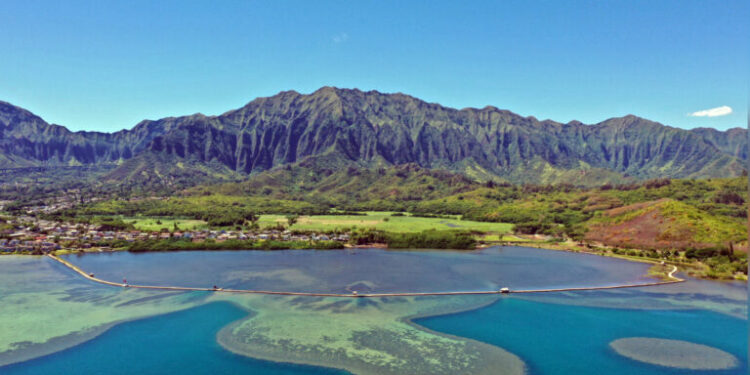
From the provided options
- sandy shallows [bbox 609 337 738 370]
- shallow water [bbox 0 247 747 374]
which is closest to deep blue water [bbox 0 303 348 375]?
shallow water [bbox 0 247 747 374]

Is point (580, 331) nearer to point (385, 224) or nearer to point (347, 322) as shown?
point (347, 322)

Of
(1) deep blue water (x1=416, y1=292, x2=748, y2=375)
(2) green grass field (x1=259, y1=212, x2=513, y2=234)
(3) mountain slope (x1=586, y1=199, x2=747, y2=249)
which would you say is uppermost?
(3) mountain slope (x1=586, y1=199, x2=747, y2=249)

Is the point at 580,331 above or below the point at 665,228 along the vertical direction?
below

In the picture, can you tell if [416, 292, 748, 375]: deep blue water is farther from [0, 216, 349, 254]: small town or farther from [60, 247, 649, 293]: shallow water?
[0, 216, 349, 254]: small town

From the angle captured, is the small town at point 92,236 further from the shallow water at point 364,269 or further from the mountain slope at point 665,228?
the mountain slope at point 665,228

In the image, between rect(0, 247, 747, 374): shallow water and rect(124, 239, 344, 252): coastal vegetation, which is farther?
rect(124, 239, 344, 252): coastal vegetation

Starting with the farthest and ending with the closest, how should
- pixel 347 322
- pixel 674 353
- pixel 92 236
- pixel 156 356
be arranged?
1. pixel 92 236
2. pixel 347 322
3. pixel 674 353
4. pixel 156 356

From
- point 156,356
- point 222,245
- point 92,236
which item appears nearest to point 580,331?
point 156,356
